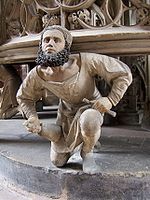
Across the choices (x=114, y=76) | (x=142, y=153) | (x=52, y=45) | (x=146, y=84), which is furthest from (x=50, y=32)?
(x=146, y=84)

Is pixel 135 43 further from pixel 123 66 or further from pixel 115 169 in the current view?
pixel 115 169

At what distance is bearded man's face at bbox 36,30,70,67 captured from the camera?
1579 millimetres

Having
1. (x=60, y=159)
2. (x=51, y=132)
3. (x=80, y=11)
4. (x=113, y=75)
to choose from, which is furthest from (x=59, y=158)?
(x=80, y=11)

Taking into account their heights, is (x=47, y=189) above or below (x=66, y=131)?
below

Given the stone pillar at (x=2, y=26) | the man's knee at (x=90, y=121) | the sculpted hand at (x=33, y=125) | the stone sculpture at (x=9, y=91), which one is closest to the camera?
the man's knee at (x=90, y=121)

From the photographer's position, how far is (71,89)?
170 centimetres

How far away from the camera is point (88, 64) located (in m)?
1.69

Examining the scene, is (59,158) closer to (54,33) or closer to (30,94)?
(30,94)

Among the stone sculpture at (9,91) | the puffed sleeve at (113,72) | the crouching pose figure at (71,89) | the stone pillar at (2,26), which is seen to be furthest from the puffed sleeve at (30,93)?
the stone sculpture at (9,91)

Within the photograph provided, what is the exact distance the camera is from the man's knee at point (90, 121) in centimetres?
154

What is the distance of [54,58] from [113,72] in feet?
1.01

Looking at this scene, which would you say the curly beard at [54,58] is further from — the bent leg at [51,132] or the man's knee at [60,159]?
the man's knee at [60,159]

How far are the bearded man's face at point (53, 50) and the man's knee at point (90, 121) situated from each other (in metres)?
0.28

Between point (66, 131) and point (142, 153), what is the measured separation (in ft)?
1.62
